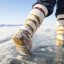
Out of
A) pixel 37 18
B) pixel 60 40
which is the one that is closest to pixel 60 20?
pixel 60 40

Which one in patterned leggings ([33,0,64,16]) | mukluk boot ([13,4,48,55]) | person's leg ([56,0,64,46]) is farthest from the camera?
person's leg ([56,0,64,46])

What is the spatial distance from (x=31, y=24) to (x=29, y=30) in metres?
0.06

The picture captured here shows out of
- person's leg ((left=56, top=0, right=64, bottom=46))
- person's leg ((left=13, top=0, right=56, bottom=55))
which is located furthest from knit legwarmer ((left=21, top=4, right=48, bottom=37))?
person's leg ((left=56, top=0, right=64, bottom=46))

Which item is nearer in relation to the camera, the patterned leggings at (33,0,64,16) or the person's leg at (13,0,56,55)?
the person's leg at (13,0,56,55)

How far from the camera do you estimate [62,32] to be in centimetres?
200

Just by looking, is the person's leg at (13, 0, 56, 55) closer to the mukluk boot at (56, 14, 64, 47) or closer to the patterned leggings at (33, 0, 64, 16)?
the patterned leggings at (33, 0, 64, 16)

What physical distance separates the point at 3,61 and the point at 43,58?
0.96 ft

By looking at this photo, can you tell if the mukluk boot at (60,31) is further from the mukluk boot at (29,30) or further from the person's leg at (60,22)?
the mukluk boot at (29,30)

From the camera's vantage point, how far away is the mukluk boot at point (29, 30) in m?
1.48

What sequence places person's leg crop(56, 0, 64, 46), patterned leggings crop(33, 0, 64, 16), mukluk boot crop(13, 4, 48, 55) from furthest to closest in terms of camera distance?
person's leg crop(56, 0, 64, 46)
patterned leggings crop(33, 0, 64, 16)
mukluk boot crop(13, 4, 48, 55)

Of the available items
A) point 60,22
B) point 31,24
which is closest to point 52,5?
point 60,22

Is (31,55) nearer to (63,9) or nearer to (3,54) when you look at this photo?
(3,54)

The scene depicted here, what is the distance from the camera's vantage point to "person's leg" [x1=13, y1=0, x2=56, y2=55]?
149cm

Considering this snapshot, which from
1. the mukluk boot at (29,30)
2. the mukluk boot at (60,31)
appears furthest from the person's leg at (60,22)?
the mukluk boot at (29,30)
